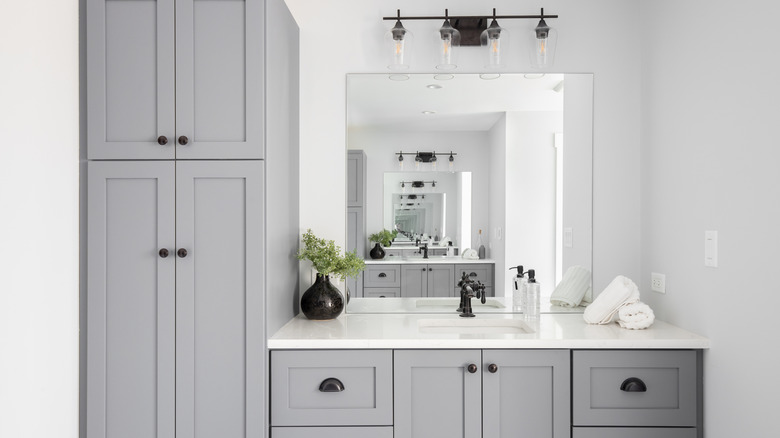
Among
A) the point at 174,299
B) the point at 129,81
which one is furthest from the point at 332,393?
the point at 129,81

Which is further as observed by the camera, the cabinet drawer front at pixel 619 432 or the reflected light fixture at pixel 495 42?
the reflected light fixture at pixel 495 42

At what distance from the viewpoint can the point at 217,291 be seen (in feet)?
5.92

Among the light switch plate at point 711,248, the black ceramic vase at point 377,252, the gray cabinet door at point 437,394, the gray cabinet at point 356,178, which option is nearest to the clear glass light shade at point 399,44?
the gray cabinet at point 356,178

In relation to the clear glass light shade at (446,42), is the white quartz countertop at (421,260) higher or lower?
lower

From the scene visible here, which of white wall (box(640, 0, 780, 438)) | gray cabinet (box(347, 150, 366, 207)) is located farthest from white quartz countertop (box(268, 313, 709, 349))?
gray cabinet (box(347, 150, 366, 207))

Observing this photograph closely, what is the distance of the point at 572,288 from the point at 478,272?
435 millimetres

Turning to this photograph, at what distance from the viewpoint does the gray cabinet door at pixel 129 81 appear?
71.4 inches

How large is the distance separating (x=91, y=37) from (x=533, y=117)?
183cm

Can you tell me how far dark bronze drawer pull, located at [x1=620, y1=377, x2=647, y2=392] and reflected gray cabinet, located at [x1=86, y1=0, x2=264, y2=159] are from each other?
1.53 m

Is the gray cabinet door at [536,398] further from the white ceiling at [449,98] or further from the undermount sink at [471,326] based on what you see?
the white ceiling at [449,98]
